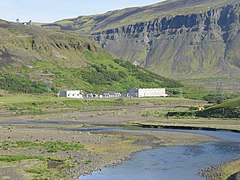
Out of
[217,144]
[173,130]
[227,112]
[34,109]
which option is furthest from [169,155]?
[34,109]

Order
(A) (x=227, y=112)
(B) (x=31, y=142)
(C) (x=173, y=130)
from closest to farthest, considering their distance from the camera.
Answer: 1. (B) (x=31, y=142)
2. (C) (x=173, y=130)
3. (A) (x=227, y=112)

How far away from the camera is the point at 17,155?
→ 67.1 m

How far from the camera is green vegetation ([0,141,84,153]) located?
247 feet

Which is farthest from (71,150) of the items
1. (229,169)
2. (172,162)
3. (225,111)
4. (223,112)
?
(225,111)

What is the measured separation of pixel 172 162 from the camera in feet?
218

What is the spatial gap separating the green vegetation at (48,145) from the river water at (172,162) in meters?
10.7

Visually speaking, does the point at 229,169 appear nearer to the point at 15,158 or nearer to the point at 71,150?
the point at 71,150

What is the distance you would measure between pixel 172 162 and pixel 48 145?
22.4 m

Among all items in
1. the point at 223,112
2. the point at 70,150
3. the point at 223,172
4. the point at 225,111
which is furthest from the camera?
the point at 225,111

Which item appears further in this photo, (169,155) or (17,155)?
(169,155)

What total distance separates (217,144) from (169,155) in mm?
15369

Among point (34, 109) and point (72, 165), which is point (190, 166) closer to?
point (72, 165)

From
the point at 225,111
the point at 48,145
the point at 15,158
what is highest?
the point at 15,158

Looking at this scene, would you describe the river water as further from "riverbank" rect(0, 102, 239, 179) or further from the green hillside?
the green hillside
